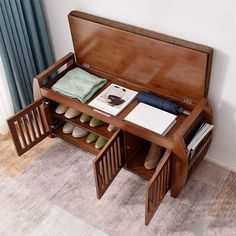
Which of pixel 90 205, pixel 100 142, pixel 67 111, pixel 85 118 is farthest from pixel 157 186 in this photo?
pixel 67 111

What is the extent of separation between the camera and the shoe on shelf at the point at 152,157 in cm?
191

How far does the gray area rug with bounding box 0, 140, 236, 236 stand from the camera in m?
1.77

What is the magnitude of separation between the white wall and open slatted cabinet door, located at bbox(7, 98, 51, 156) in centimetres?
52

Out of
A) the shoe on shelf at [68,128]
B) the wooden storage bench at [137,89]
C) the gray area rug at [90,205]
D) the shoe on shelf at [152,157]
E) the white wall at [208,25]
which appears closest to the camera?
the white wall at [208,25]

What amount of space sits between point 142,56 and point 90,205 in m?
0.80

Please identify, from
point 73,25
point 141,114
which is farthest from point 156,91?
point 73,25

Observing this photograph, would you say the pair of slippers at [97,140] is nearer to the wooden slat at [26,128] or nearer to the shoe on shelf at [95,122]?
the shoe on shelf at [95,122]

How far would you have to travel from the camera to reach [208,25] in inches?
61.6

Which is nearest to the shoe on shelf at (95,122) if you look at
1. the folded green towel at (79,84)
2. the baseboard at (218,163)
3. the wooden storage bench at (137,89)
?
the wooden storage bench at (137,89)

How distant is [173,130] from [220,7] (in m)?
0.58

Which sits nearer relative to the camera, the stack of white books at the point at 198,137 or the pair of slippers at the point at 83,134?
the stack of white books at the point at 198,137

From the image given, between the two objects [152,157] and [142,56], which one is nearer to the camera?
[142,56]

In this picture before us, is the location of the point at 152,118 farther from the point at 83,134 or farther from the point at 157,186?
the point at 83,134

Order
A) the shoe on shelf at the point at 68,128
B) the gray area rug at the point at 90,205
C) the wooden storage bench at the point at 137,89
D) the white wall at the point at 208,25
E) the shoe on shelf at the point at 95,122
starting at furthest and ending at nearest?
the shoe on shelf at the point at 68,128, the shoe on shelf at the point at 95,122, the gray area rug at the point at 90,205, the wooden storage bench at the point at 137,89, the white wall at the point at 208,25
